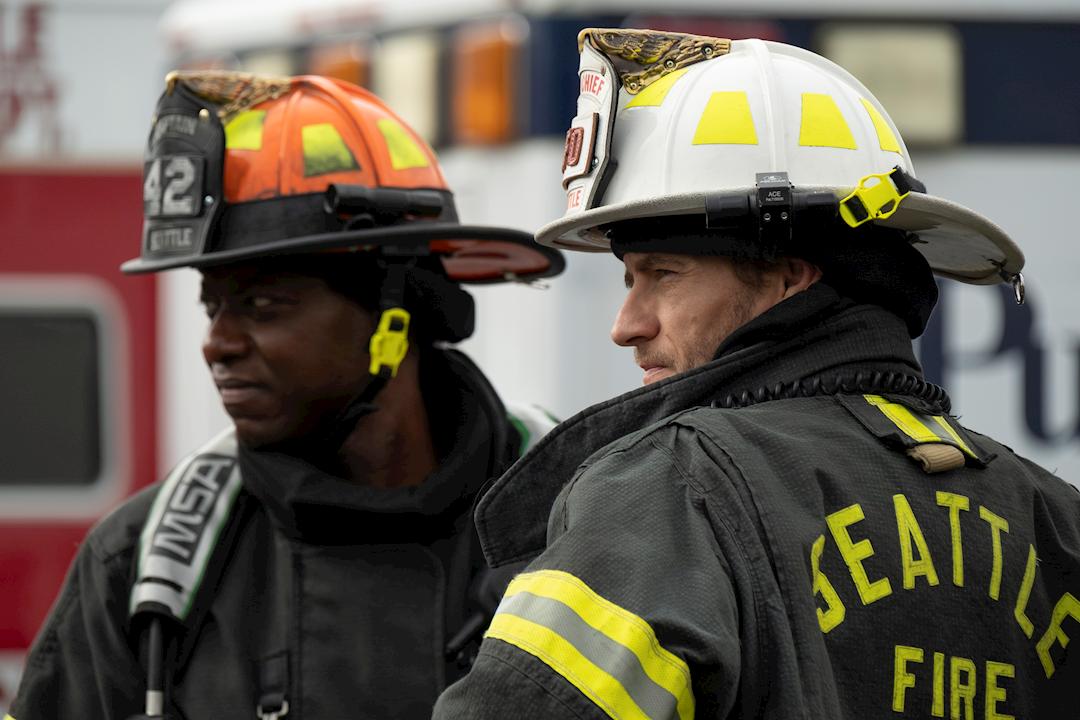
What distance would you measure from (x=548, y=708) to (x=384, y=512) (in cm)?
139

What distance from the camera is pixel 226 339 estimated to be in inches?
124

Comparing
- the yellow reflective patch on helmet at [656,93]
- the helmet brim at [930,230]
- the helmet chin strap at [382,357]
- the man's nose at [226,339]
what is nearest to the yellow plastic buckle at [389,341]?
the helmet chin strap at [382,357]

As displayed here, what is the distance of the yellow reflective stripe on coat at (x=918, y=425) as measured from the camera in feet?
6.38

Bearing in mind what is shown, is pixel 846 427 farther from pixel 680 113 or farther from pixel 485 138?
pixel 485 138

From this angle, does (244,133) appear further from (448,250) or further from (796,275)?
(796,275)

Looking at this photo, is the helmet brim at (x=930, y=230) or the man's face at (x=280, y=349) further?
the man's face at (x=280, y=349)

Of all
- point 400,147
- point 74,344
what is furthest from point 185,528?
point 74,344

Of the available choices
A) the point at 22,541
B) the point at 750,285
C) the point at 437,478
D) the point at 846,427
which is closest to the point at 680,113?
the point at 750,285

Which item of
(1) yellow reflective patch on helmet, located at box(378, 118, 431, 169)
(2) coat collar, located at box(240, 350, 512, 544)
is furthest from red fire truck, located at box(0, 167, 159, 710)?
(2) coat collar, located at box(240, 350, 512, 544)

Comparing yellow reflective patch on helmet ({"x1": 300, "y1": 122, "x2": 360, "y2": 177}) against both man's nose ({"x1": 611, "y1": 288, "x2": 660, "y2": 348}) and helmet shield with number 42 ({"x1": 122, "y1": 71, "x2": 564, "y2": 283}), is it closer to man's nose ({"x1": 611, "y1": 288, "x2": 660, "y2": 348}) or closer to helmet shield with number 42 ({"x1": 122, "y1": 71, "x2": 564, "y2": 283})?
helmet shield with number 42 ({"x1": 122, "y1": 71, "x2": 564, "y2": 283})

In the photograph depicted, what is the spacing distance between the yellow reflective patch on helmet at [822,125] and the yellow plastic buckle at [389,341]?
1.24 meters

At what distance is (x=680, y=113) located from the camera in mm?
2162

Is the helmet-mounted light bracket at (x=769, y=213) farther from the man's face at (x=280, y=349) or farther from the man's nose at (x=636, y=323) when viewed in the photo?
the man's face at (x=280, y=349)

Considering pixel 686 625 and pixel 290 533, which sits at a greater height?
pixel 686 625
